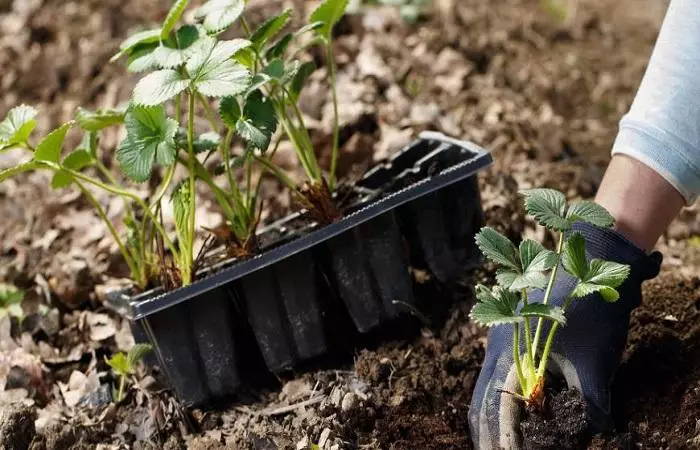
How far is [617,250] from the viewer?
1.50 metres

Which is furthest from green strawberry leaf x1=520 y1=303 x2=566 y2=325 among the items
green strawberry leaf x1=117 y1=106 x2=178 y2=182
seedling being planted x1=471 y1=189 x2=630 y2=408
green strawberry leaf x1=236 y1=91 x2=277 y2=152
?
green strawberry leaf x1=117 y1=106 x2=178 y2=182

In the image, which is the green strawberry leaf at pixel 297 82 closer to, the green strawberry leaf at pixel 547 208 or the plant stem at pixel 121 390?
the green strawberry leaf at pixel 547 208

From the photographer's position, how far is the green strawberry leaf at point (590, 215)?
4.50 ft

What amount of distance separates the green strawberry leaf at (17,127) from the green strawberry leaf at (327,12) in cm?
53

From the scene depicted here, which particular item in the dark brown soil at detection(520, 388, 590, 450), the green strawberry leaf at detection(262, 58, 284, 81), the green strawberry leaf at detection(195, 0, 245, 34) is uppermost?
the green strawberry leaf at detection(195, 0, 245, 34)

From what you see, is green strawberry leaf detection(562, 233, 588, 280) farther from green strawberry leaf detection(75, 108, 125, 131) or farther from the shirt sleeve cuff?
green strawberry leaf detection(75, 108, 125, 131)

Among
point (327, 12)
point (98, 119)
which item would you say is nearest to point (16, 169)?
point (98, 119)

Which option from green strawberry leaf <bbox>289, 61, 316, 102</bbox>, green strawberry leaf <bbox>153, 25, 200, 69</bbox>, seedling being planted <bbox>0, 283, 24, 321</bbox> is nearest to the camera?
green strawberry leaf <bbox>153, 25, 200, 69</bbox>

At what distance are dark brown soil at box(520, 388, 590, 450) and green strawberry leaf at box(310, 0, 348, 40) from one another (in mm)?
783

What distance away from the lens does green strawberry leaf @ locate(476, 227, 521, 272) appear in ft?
4.51

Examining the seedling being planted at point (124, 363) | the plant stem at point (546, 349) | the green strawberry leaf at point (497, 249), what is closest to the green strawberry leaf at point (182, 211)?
the seedling being planted at point (124, 363)

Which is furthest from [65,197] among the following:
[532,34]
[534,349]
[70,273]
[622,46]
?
[622,46]

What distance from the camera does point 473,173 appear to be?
5.64ft

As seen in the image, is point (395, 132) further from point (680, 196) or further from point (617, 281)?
point (617, 281)
